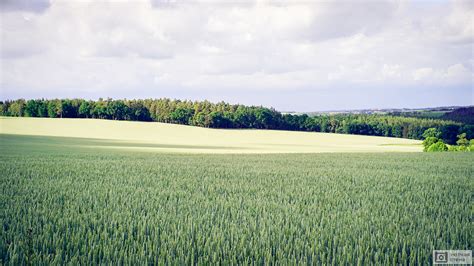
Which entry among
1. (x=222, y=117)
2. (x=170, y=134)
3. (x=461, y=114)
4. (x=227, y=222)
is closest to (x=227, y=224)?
(x=227, y=222)

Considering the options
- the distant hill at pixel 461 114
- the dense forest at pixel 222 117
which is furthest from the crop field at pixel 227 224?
the distant hill at pixel 461 114

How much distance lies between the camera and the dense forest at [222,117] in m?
103

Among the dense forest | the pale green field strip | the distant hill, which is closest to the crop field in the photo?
the pale green field strip

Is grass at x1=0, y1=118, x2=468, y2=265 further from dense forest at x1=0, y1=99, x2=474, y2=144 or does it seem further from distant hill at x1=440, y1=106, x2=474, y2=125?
distant hill at x1=440, y1=106, x2=474, y2=125

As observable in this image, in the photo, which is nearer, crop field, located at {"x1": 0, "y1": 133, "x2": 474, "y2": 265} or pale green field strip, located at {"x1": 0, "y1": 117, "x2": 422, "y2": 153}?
crop field, located at {"x1": 0, "y1": 133, "x2": 474, "y2": 265}

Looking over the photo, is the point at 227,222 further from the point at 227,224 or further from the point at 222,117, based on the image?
the point at 222,117

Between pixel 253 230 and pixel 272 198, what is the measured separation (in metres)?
4.57

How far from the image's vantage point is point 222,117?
344 feet

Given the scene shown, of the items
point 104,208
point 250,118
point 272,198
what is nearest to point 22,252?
point 104,208

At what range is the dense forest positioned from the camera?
338 ft

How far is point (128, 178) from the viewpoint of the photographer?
18.6m

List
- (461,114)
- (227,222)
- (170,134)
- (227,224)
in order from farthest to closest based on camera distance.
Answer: (461,114) < (170,134) < (227,222) < (227,224)

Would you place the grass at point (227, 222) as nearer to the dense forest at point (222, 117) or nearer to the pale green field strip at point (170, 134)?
the pale green field strip at point (170, 134)

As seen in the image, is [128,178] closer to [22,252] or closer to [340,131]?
[22,252]
